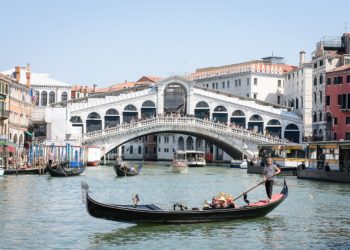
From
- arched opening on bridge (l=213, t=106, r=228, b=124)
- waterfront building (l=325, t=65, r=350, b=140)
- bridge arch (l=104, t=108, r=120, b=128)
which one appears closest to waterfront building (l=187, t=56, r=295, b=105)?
arched opening on bridge (l=213, t=106, r=228, b=124)

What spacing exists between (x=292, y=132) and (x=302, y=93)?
3323mm

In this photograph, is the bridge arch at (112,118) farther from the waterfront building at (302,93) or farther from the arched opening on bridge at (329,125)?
the arched opening on bridge at (329,125)

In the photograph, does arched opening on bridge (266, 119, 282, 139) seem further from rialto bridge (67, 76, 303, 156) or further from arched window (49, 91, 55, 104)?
arched window (49, 91, 55, 104)

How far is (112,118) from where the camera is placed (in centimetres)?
4306

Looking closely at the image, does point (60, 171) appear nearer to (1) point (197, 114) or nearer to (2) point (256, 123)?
(1) point (197, 114)

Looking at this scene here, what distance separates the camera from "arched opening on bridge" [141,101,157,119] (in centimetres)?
4341

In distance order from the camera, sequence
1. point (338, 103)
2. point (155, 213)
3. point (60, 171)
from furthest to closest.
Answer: point (338, 103), point (60, 171), point (155, 213)

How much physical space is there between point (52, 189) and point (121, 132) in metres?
18.2

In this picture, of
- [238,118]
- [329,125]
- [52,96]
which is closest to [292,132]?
[238,118]

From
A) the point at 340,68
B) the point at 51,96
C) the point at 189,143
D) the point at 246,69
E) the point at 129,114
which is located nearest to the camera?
the point at 340,68

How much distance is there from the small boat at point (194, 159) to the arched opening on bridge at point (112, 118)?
169 inches

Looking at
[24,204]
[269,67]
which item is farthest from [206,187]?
[269,67]

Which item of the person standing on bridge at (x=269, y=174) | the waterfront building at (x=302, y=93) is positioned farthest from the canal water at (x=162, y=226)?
the waterfront building at (x=302, y=93)

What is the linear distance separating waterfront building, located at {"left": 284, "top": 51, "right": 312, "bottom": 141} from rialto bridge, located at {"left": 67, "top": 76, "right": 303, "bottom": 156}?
938 millimetres
